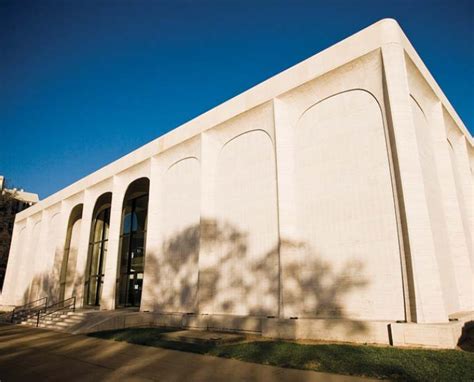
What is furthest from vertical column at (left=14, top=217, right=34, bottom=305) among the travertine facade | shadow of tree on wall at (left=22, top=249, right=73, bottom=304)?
the travertine facade

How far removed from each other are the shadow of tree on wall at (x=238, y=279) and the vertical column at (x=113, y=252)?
10.5 ft

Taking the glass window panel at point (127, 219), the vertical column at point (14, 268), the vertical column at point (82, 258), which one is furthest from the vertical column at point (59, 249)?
the vertical column at point (14, 268)

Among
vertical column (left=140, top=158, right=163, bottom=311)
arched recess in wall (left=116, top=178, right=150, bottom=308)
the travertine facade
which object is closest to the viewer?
the travertine facade

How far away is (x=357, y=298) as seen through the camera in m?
11.0

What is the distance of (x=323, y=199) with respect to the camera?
1248cm

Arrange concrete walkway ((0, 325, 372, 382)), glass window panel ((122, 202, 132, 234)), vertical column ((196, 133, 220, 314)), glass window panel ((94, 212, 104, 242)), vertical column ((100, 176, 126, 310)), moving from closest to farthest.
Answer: concrete walkway ((0, 325, 372, 382)) → vertical column ((196, 133, 220, 314)) → vertical column ((100, 176, 126, 310)) → glass window panel ((122, 202, 132, 234)) → glass window panel ((94, 212, 104, 242))

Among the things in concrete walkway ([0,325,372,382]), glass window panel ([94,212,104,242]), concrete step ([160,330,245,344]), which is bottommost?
concrete walkway ([0,325,372,382])

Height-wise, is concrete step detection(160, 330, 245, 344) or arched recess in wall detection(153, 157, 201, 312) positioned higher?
arched recess in wall detection(153, 157, 201, 312)

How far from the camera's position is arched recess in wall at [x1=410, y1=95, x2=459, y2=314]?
11648 mm

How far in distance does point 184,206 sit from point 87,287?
13.3m

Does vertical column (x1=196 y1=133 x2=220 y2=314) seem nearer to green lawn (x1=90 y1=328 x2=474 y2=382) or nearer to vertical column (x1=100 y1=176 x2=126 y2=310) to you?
Result: green lawn (x1=90 y1=328 x2=474 y2=382)

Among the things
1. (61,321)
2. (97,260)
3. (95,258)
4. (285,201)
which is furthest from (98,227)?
(285,201)

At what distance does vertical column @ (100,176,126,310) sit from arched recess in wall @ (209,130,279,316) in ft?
25.7

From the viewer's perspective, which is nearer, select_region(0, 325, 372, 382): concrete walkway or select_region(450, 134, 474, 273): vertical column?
select_region(0, 325, 372, 382): concrete walkway
